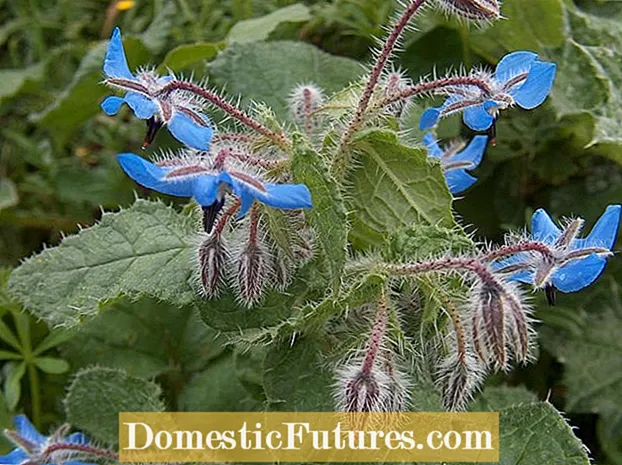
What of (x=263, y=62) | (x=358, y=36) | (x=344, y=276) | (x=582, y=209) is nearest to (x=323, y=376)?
(x=344, y=276)

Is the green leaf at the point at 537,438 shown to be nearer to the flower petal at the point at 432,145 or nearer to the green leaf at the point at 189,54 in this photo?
the flower petal at the point at 432,145

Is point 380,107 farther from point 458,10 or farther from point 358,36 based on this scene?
point 358,36

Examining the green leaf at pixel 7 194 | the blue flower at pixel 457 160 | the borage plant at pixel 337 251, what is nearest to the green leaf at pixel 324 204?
the borage plant at pixel 337 251

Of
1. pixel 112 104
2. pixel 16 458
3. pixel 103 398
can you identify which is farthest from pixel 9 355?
pixel 112 104

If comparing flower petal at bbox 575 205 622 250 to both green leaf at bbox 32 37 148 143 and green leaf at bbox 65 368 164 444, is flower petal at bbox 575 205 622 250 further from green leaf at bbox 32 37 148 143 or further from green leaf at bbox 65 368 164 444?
green leaf at bbox 32 37 148 143

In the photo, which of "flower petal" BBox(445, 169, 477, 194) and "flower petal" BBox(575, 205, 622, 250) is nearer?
"flower petal" BBox(575, 205, 622, 250)

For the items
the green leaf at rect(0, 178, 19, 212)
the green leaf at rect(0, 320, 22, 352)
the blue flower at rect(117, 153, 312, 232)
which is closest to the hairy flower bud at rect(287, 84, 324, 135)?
the blue flower at rect(117, 153, 312, 232)

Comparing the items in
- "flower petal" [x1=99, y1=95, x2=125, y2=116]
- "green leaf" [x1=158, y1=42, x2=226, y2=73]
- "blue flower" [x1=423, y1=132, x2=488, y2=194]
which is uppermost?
"green leaf" [x1=158, y1=42, x2=226, y2=73]
